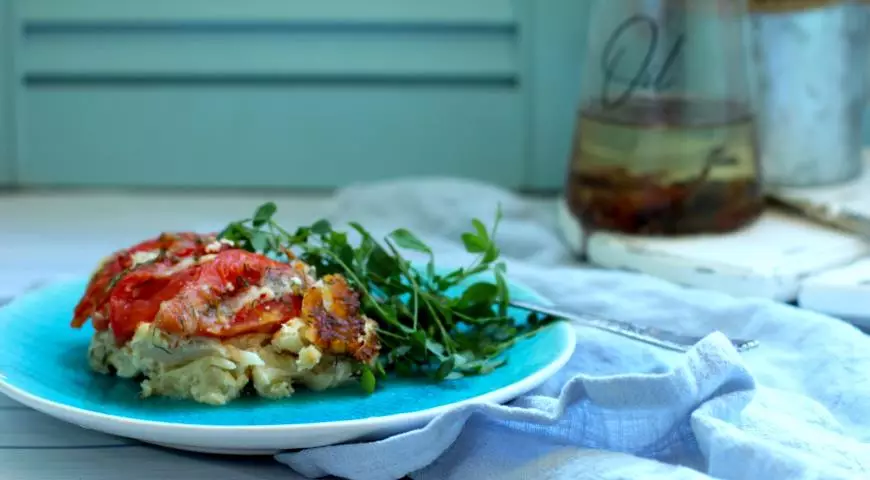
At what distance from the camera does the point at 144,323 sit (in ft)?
1.95

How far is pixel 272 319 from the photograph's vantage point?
60cm

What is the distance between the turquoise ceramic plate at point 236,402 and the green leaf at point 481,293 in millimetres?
36

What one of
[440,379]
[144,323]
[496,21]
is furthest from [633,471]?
[496,21]

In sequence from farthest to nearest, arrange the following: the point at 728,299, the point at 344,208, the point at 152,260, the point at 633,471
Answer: the point at 344,208, the point at 728,299, the point at 152,260, the point at 633,471

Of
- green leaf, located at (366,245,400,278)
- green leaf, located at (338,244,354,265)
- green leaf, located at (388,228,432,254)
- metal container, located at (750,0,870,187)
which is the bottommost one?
green leaf, located at (366,245,400,278)

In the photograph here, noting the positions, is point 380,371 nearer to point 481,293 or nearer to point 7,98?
point 481,293

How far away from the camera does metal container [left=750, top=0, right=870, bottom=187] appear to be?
993 mm

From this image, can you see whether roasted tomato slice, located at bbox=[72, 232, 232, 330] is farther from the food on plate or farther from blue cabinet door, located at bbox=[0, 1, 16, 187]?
blue cabinet door, located at bbox=[0, 1, 16, 187]

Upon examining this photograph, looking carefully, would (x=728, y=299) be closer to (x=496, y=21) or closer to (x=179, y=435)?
(x=179, y=435)

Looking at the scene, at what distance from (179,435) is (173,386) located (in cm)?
6

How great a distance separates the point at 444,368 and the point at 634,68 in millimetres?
398

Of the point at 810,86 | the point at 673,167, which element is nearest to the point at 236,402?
the point at 673,167

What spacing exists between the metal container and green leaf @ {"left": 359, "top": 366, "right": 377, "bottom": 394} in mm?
535

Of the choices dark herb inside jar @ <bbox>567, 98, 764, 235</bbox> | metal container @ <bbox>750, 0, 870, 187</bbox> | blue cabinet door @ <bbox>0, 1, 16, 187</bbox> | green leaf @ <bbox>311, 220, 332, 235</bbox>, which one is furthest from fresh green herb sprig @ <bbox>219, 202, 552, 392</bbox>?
blue cabinet door @ <bbox>0, 1, 16, 187</bbox>
